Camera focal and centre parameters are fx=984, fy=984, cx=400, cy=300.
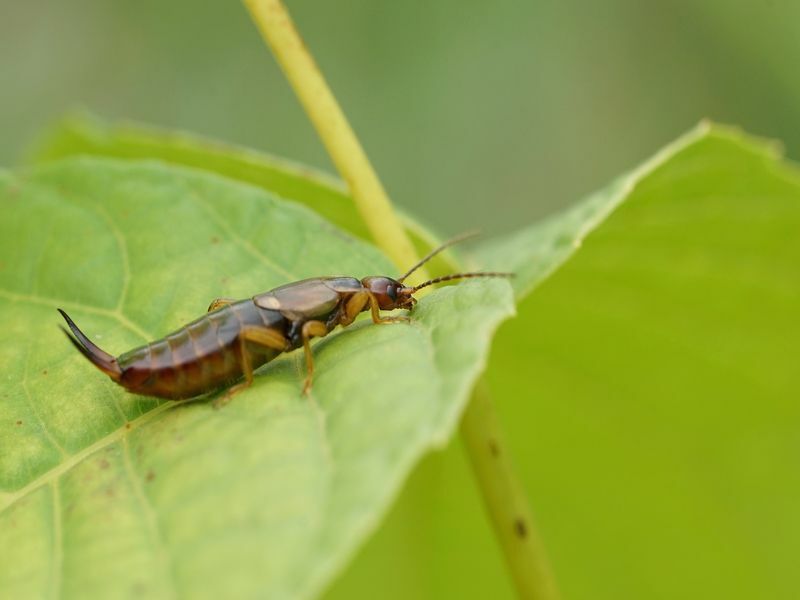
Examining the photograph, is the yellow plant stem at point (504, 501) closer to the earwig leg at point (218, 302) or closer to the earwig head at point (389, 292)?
the earwig head at point (389, 292)

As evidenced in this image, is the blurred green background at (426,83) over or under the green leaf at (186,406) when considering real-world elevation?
over

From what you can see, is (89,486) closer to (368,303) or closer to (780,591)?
(368,303)

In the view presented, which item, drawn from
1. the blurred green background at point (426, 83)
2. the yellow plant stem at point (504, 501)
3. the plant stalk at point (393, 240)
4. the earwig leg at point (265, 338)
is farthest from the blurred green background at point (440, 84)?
the yellow plant stem at point (504, 501)

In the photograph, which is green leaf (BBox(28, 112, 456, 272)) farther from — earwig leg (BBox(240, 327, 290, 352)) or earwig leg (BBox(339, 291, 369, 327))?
earwig leg (BBox(240, 327, 290, 352))

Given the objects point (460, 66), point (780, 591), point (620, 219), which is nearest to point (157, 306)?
point (620, 219)

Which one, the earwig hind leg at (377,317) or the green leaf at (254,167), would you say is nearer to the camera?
the earwig hind leg at (377,317)

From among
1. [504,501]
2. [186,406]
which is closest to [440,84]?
[186,406]
